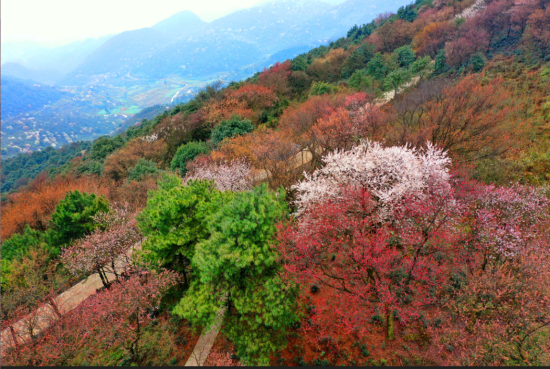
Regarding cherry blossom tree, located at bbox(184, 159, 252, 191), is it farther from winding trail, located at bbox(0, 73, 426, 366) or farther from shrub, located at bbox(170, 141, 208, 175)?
shrub, located at bbox(170, 141, 208, 175)

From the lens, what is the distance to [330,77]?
50.6 meters

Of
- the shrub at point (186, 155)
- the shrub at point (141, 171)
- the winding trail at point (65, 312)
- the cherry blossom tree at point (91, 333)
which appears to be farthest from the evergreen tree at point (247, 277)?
the shrub at point (141, 171)

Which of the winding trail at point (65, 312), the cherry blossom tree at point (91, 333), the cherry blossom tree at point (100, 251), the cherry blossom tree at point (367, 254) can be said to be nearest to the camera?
the cherry blossom tree at point (91, 333)

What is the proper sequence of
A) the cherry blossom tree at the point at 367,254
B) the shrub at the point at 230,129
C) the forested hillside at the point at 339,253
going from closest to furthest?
1. the forested hillside at the point at 339,253
2. the cherry blossom tree at the point at 367,254
3. the shrub at the point at 230,129

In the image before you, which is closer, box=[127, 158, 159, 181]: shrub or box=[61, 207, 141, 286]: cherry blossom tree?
box=[61, 207, 141, 286]: cherry blossom tree

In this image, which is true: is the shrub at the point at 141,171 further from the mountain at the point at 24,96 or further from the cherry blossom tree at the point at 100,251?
the mountain at the point at 24,96

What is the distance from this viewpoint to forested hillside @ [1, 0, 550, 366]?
9656 mm

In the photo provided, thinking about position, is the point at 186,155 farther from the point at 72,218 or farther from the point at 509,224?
the point at 509,224

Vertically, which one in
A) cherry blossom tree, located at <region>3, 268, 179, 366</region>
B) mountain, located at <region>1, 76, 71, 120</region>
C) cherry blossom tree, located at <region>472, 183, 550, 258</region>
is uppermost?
mountain, located at <region>1, 76, 71, 120</region>

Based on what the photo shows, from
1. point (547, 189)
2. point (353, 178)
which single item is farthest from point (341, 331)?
point (547, 189)

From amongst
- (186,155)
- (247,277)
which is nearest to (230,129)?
(186,155)

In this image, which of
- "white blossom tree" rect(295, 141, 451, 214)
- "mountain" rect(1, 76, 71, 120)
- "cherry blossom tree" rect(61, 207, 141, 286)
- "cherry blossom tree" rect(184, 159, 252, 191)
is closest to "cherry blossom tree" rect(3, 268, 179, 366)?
"cherry blossom tree" rect(61, 207, 141, 286)

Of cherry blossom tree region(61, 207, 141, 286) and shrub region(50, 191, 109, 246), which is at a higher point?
shrub region(50, 191, 109, 246)

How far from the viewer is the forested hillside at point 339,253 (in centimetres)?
966
